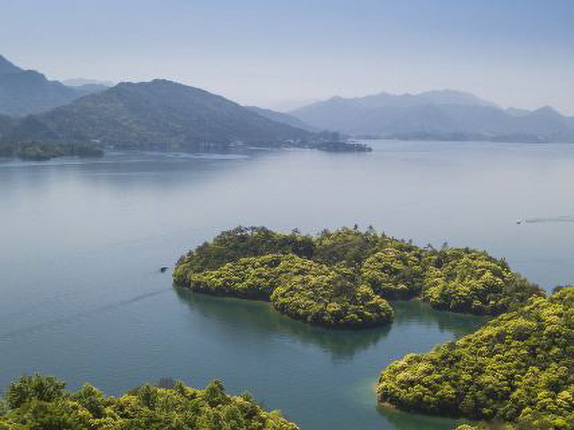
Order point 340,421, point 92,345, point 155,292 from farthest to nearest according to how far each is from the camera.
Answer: point 155,292 < point 92,345 < point 340,421

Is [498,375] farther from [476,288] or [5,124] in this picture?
[5,124]

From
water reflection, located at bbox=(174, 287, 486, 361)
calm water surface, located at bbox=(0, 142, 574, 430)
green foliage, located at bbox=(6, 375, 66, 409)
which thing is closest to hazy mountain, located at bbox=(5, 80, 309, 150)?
calm water surface, located at bbox=(0, 142, 574, 430)

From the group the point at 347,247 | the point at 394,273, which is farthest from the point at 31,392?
the point at 347,247

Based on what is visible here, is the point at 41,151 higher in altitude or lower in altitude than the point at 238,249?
higher

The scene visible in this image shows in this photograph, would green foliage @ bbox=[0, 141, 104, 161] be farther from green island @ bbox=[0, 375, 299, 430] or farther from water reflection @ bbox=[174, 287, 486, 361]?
green island @ bbox=[0, 375, 299, 430]

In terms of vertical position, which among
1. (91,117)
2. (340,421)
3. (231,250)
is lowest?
(340,421)

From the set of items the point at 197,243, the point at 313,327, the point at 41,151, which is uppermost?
the point at 41,151

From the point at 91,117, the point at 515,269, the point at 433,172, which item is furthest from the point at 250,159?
the point at 515,269

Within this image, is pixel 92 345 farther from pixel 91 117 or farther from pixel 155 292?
pixel 91 117
